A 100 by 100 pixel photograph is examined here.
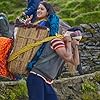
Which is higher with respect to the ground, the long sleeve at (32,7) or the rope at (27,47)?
the long sleeve at (32,7)

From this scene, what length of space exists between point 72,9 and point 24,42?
1044cm

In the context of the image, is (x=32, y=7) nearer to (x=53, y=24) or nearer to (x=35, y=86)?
(x=53, y=24)

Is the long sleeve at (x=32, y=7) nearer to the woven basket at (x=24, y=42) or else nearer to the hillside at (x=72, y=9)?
the woven basket at (x=24, y=42)

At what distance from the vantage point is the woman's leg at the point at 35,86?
5.44 metres

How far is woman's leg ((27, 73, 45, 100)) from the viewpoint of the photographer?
5441 millimetres

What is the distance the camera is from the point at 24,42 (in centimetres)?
558

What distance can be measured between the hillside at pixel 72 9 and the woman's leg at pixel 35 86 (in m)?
7.87

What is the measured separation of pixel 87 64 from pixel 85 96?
2.19 metres

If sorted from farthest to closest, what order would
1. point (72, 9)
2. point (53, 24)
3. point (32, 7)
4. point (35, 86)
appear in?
point (72, 9), point (32, 7), point (53, 24), point (35, 86)

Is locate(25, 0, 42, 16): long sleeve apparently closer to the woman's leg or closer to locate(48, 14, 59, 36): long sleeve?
locate(48, 14, 59, 36): long sleeve

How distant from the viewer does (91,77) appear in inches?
385

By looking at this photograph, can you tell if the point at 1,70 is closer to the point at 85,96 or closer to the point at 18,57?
the point at 18,57

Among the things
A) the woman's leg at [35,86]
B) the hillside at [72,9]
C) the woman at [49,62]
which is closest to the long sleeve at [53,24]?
the woman at [49,62]

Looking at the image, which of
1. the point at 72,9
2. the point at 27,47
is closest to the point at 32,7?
the point at 27,47
